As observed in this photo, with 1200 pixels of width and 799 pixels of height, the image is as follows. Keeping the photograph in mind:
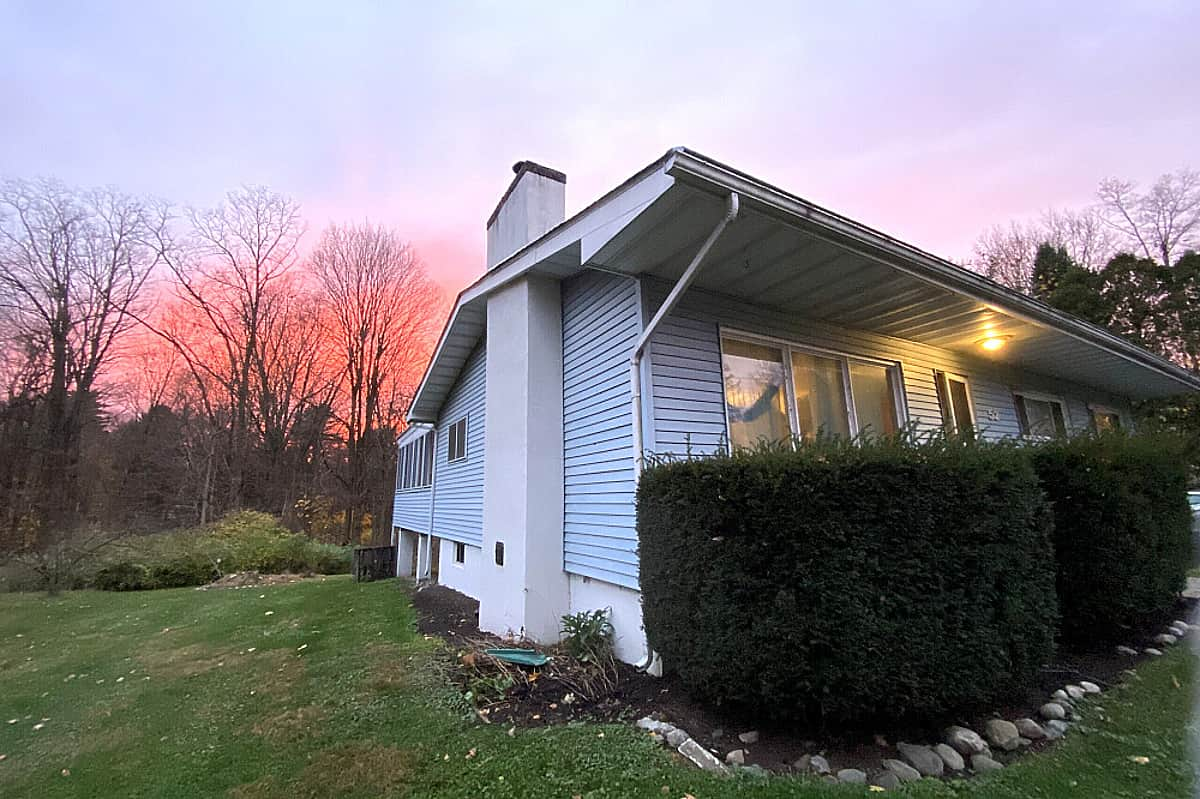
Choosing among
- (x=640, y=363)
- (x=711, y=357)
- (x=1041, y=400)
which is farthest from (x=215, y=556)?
(x=1041, y=400)

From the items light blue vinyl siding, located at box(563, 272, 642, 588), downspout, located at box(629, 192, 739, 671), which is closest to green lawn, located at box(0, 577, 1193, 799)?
downspout, located at box(629, 192, 739, 671)

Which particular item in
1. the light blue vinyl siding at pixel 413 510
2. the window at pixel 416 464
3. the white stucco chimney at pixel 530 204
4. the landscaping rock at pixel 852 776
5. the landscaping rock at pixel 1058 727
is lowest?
the landscaping rock at pixel 1058 727

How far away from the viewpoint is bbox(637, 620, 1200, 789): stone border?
254 cm

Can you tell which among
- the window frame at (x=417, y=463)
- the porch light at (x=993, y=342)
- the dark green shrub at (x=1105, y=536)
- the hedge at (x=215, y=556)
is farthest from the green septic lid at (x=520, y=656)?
the hedge at (x=215, y=556)

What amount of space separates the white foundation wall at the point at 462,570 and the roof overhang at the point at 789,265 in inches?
147

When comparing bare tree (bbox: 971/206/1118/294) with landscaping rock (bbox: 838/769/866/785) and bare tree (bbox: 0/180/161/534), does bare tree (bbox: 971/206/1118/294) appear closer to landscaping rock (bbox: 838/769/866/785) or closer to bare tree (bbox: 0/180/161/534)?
landscaping rock (bbox: 838/769/866/785)

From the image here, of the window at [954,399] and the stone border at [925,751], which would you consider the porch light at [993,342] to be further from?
the stone border at [925,751]

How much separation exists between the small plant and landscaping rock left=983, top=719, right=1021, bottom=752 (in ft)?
8.31

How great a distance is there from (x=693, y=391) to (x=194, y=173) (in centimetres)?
1322

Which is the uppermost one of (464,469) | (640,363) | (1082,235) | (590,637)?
(1082,235)

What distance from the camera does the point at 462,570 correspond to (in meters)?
8.73

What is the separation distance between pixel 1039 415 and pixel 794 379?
6380 millimetres

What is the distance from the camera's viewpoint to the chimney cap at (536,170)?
7.07 m

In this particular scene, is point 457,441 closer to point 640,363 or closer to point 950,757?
point 640,363
